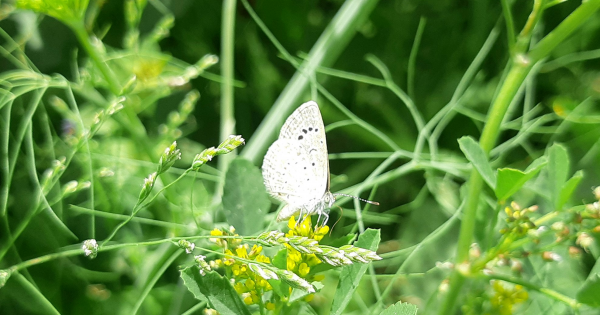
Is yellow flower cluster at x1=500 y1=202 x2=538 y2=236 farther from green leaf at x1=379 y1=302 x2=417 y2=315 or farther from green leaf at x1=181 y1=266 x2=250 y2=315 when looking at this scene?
green leaf at x1=181 y1=266 x2=250 y2=315

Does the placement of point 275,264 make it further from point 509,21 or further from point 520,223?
point 509,21

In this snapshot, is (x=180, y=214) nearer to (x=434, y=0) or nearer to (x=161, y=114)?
(x=161, y=114)

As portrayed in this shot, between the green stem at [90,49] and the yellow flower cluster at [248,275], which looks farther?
the green stem at [90,49]

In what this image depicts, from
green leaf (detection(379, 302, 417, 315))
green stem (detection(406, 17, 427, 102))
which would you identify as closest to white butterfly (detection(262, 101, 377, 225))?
green leaf (detection(379, 302, 417, 315))

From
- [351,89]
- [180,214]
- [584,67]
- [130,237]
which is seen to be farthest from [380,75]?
[130,237]

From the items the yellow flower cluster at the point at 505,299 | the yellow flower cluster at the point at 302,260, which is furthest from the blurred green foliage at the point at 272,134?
the yellow flower cluster at the point at 302,260

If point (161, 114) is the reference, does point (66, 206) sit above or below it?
below

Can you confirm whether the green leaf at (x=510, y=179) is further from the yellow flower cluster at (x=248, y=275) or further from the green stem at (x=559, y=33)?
the yellow flower cluster at (x=248, y=275)
